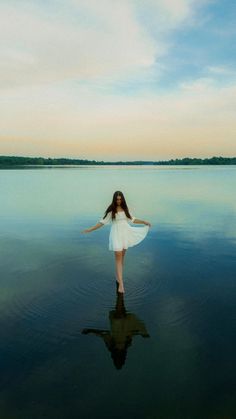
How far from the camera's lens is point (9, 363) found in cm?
695

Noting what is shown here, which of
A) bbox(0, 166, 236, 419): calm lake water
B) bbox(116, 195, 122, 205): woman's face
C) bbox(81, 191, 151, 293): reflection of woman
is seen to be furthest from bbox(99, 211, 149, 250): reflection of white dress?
bbox(0, 166, 236, 419): calm lake water

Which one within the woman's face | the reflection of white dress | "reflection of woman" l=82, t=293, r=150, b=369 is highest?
the woman's face

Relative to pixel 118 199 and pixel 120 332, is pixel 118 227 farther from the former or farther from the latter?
pixel 120 332

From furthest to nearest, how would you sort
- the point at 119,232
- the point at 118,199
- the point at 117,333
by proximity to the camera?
the point at 119,232, the point at 118,199, the point at 117,333

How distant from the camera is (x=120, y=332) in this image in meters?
8.26

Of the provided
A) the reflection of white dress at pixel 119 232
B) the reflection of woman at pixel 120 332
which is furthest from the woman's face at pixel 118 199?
the reflection of woman at pixel 120 332

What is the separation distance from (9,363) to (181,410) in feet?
11.4

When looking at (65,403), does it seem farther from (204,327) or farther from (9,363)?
(204,327)

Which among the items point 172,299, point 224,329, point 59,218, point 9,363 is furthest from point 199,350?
point 59,218

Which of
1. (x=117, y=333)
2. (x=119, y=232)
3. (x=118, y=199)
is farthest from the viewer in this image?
(x=119, y=232)

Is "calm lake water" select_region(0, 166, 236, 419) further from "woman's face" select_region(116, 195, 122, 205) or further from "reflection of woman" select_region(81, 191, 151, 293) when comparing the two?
"woman's face" select_region(116, 195, 122, 205)

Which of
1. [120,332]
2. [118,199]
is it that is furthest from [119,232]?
[120,332]

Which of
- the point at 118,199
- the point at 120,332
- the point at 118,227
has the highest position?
the point at 118,199

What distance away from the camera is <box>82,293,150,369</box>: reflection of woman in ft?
24.2
